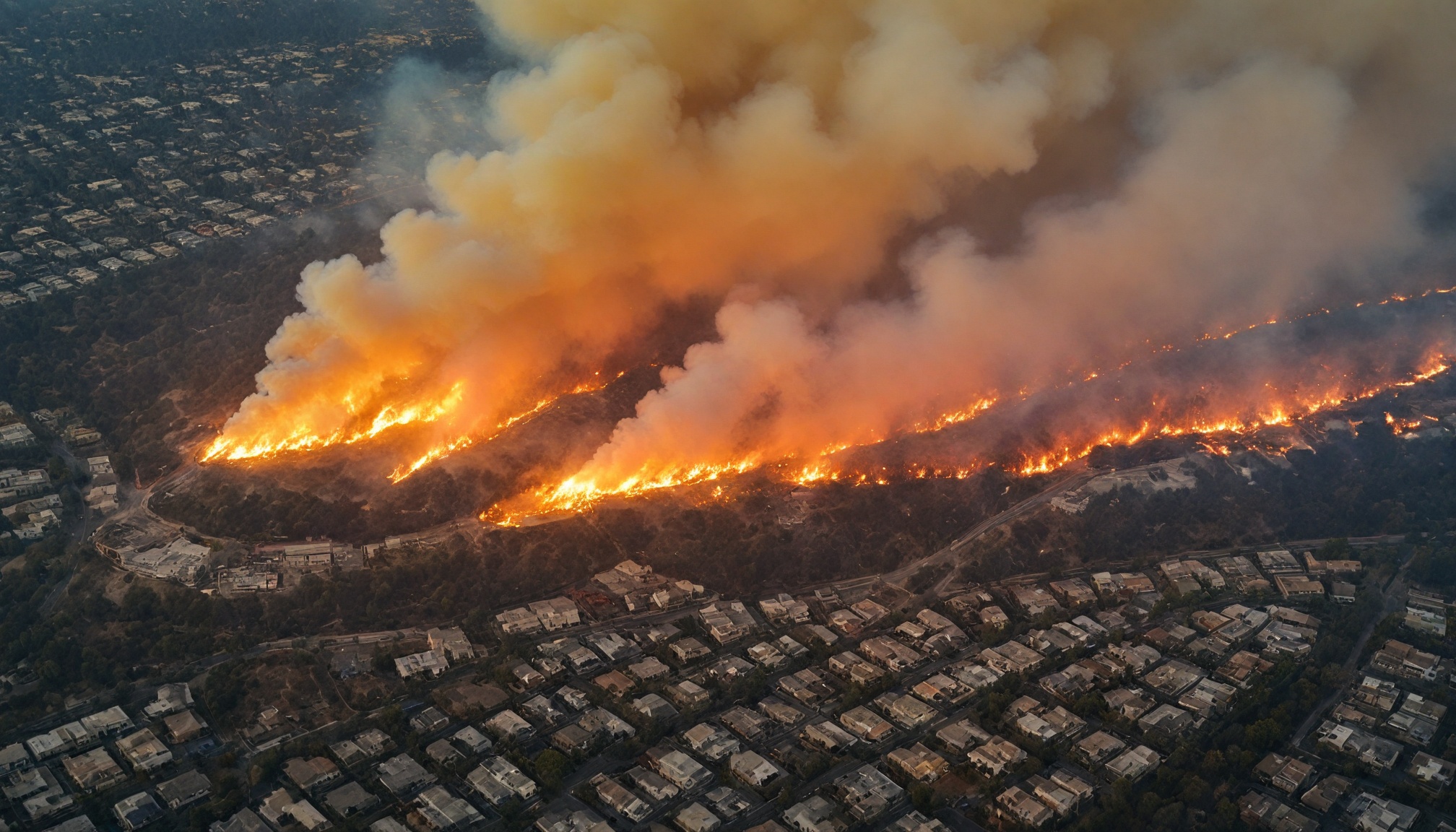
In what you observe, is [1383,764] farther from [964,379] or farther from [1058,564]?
[964,379]

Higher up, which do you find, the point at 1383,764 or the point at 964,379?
the point at 964,379

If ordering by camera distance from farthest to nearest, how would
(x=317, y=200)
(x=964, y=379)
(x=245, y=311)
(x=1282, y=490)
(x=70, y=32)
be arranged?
(x=70, y=32), (x=317, y=200), (x=245, y=311), (x=964, y=379), (x=1282, y=490)

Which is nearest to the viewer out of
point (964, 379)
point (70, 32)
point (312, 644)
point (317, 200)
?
point (312, 644)

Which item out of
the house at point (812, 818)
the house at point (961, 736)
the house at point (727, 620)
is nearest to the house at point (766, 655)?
the house at point (727, 620)

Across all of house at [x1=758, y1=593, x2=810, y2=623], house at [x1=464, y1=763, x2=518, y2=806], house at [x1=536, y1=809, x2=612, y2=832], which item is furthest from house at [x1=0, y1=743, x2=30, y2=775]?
house at [x1=758, y1=593, x2=810, y2=623]

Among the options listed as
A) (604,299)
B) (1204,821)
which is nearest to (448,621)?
(604,299)

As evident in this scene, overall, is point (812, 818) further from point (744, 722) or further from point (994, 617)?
point (994, 617)

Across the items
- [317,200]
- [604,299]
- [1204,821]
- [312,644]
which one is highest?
[317,200]

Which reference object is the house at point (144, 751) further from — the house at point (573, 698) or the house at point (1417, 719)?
the house at point (1417, 719)
